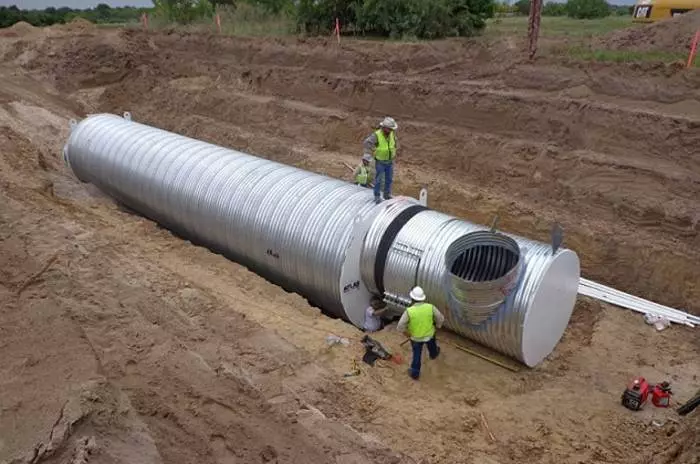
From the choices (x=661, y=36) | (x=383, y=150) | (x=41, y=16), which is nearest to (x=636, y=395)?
(x=383, y=150)

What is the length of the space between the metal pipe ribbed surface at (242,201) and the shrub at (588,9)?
2872 cm

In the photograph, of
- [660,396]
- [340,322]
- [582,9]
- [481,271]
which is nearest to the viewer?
[660,396]

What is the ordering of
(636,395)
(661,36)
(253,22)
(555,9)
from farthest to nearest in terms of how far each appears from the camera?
(555,9) < (253,22) < (661,36) < (636,395)

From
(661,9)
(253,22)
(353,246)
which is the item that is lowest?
(353,246)

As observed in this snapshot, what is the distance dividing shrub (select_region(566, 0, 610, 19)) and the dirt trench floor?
59.6 ft

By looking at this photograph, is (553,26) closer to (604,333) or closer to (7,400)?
(604,333)

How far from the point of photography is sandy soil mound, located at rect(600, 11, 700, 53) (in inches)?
714

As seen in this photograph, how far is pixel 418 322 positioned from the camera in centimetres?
839

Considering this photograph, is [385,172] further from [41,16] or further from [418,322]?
[41,16]

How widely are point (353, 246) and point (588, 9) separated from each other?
31.4m

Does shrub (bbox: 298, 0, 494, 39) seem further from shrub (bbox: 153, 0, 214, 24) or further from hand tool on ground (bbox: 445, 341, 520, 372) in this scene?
hand tool on ground (bbox: 445, 341, 520, 372)

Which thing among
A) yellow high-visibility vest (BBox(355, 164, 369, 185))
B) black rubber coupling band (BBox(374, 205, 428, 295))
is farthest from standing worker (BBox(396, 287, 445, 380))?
yellow high-visibility vest (BBox(355, 164, 369, 185))

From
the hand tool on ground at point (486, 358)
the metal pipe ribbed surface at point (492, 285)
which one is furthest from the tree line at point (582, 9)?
the hand tool on ground at point (486, 358)

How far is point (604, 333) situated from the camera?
33.6 feet
